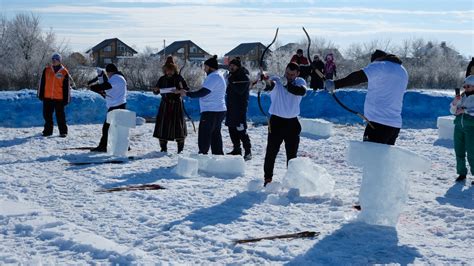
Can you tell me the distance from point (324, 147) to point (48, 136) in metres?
5.16

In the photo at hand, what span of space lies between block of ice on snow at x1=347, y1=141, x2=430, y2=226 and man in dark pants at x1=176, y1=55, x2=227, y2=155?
319 cm

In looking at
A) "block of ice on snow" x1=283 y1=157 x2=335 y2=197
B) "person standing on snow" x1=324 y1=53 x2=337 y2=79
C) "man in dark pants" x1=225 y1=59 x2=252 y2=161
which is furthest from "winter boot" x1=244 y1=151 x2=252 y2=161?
"person standing on snow" x1=324 y1=53 x2=337 y2=79

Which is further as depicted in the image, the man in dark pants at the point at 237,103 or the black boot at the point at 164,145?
the black boot at the point at 164,145

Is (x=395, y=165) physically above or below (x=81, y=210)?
above

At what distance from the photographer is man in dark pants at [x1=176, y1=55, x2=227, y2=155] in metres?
7.88

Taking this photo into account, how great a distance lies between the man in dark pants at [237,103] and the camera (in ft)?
28.5

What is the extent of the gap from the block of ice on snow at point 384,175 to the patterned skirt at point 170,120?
4.43 metres

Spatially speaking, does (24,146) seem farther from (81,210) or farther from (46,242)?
(46,242)

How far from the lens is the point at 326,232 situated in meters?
4.93

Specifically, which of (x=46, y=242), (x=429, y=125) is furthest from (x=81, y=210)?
(x=429, y=125)

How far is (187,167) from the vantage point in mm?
7414

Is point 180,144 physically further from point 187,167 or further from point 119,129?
point 187,167

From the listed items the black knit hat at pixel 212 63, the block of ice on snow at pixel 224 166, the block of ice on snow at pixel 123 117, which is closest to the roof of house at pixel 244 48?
the block of ice on snow at pixel 123 117

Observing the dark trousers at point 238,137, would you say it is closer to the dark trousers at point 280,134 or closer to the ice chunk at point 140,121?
the dark trousers at point 280,134
